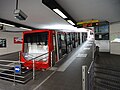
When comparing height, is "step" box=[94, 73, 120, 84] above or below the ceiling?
below

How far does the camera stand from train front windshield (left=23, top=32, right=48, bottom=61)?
6340 mm

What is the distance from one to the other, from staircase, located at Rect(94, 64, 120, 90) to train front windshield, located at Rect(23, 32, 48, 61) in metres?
2.63

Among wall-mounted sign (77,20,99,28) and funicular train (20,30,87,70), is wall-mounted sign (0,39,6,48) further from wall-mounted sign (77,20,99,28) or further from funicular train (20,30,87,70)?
wall-mounted sign (77,20,99,28)

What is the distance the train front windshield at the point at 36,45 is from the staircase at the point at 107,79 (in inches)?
104

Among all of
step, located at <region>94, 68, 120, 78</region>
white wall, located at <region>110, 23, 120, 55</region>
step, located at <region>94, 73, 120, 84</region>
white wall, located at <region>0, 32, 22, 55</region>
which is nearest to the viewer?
step, located at <region>94, 73, 120, 84</region>

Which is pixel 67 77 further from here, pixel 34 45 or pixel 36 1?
pixel 36 1

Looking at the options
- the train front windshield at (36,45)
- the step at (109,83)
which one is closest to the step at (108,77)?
the step at (109,83)

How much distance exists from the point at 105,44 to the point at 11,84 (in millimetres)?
9687

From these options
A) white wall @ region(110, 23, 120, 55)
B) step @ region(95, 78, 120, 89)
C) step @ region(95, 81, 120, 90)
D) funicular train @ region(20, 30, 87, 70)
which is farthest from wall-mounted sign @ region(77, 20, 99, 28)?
step @ region(95, 81, 120, 90)

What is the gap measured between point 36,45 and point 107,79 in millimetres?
3724

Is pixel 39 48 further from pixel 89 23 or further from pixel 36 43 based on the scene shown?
pixel 89 23

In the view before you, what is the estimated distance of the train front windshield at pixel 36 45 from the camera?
634cm

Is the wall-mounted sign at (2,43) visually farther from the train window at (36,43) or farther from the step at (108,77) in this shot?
the step at (108,77)

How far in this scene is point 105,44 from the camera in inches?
466
